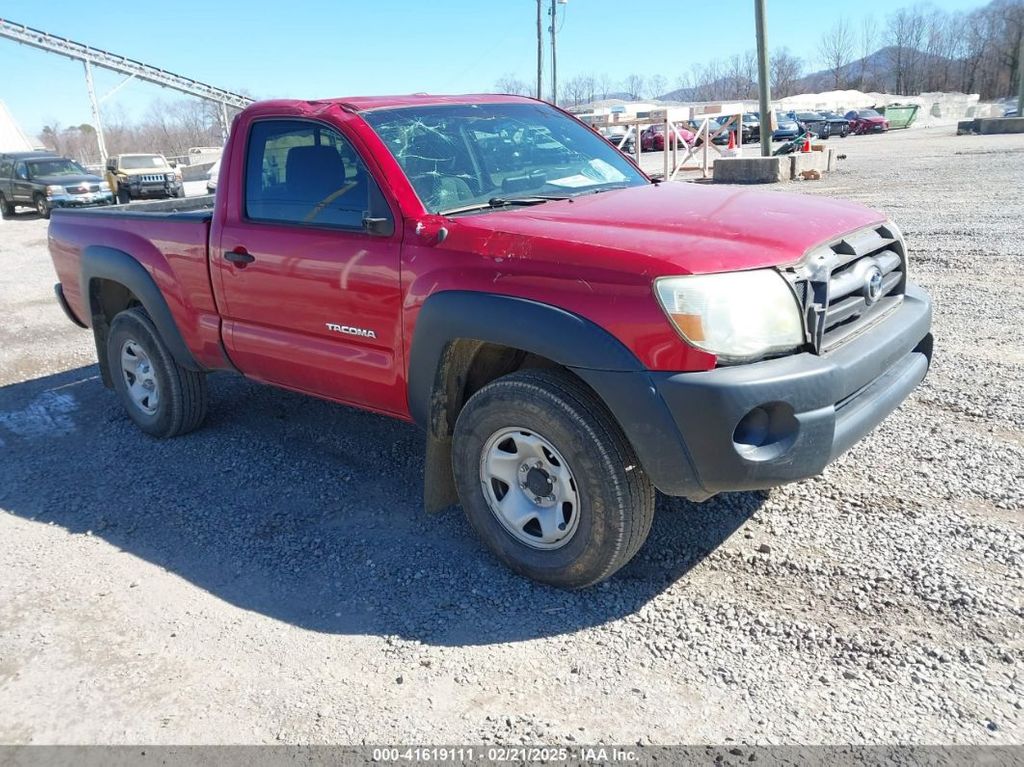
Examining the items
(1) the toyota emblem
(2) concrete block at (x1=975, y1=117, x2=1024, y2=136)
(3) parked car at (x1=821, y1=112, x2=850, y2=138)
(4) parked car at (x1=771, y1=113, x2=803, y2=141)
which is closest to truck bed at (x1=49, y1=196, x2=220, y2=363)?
(1) the toyota emblem

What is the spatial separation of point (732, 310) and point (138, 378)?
4.20 meters

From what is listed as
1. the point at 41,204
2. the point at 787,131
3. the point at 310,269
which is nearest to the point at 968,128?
the point at 787,131

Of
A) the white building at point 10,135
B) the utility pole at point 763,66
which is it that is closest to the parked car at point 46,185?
the utility pole at point 763,66

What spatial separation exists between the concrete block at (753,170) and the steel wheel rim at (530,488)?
17.4m

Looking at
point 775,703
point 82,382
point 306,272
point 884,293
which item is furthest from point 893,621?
point 82,382

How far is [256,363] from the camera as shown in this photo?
14.4 feet

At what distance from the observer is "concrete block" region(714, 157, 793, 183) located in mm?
18906

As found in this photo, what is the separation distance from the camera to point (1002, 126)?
35.0 meters

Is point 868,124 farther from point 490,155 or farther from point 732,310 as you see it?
point 732,310

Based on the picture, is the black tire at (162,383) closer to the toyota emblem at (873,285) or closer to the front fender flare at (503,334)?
the front fender flare at (503,334)

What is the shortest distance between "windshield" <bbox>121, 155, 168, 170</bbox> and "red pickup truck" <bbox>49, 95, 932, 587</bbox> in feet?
80.8

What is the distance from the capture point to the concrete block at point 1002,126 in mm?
34594

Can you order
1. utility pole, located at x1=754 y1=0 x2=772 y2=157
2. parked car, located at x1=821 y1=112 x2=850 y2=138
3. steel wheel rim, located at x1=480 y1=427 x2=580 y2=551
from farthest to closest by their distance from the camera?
parked car, located at x1=821 y1=112 x2=850 y2=138, utility pole, located at x1=754 y1=0 x2=772 y2=157, steel wheel rim, located at x1=480 y1=427 x2=580 y2=551

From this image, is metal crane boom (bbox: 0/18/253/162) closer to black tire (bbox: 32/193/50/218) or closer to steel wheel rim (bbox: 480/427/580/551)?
black tire (bbox: 32/193/50/218)
